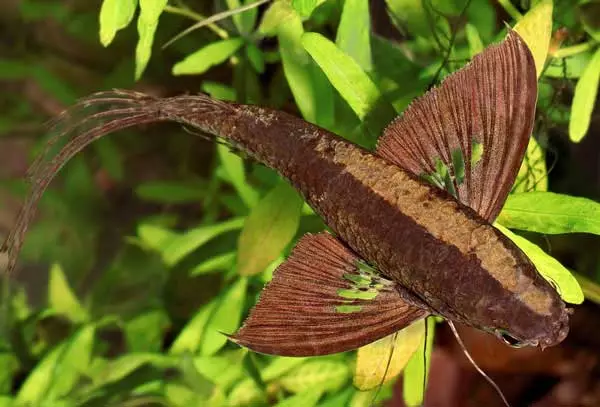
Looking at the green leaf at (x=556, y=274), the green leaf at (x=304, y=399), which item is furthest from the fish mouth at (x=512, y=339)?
the green leaf at (x=304, y=399)

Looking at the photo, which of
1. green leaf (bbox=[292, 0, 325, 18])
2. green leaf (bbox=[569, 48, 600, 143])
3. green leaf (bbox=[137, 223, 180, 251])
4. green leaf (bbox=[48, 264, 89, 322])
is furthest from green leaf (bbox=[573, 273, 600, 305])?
green leaf (bbox=[48, 264, 89, 322])

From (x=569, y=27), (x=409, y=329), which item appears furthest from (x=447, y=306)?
(x=569, y=27)

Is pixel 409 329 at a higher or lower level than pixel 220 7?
lower

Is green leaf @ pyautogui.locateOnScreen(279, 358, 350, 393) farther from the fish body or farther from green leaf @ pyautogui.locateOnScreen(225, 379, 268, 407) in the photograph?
the fish body

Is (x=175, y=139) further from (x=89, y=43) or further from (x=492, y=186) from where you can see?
(x=492, y=186)

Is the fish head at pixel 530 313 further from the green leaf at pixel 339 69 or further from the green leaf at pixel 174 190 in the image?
the green leaf at pixel 174 190

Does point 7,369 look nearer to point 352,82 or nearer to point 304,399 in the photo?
point 304,399
